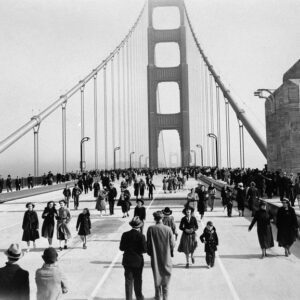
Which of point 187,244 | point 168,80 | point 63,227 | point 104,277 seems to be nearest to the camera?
point 104,277

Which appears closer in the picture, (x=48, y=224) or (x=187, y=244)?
(x=187, y=244)

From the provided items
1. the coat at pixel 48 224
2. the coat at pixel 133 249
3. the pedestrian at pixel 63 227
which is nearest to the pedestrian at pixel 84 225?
the pedestrian at pixel 63 227

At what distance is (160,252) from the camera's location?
632 centimetres

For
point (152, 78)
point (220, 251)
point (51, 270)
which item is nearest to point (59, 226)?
point (220, 251)

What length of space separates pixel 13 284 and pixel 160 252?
2.68 metres

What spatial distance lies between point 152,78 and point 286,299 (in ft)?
271

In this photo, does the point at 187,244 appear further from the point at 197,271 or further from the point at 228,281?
the point at 228,281

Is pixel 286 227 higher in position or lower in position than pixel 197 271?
higher

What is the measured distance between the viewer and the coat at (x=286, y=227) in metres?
9.34

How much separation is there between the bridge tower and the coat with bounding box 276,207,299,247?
230ft

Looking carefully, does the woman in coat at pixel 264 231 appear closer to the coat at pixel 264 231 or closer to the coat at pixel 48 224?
the coat at pixel 264 231

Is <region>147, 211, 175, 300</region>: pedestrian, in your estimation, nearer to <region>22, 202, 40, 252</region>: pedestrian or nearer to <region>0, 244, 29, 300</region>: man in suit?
<region>0, 244, 29, 300</region>: man in suit

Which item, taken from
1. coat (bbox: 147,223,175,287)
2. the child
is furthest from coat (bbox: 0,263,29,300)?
the child

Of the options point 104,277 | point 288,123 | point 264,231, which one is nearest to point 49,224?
point 104,277
